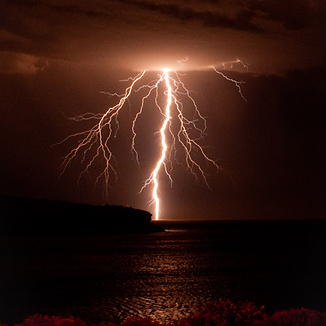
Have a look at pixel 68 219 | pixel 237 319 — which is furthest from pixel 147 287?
pixel 68 219

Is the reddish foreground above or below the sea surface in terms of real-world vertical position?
above

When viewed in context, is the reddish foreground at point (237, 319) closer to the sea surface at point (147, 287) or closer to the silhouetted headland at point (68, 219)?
the sea surface at point (147, 287)

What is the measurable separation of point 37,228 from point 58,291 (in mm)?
76249

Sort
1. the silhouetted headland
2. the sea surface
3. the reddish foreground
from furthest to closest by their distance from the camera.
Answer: the silhouetted headland < the sea surface < the reddish foreground

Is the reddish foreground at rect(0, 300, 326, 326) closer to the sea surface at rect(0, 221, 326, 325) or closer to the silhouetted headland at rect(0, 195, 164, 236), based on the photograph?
the sea surface at rect(0, 221, 326, 325)

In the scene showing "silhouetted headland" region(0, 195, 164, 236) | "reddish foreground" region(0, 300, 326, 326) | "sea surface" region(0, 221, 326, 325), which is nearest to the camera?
"reddish foreground" region(0, 300, 326, 326)

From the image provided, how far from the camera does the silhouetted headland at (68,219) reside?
291 feet

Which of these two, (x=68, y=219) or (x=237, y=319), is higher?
(x=237, y=319)

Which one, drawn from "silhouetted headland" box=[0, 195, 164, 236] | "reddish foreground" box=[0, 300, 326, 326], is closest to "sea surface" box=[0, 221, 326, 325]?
"reddish foreground" box=[0, 300, 326, 326]

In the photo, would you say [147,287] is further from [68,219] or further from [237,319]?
[68,219]

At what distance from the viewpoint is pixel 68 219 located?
94.5 metres

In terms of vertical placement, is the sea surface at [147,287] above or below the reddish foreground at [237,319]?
below

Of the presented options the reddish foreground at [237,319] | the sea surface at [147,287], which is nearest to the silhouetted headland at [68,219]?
the sea surface at [147,287]

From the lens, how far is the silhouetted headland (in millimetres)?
88688
